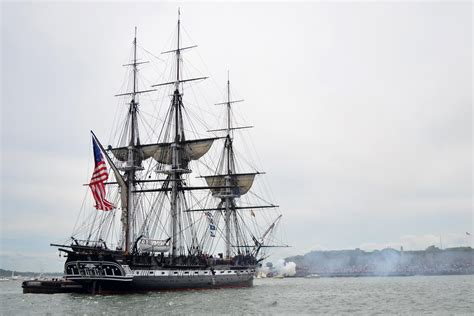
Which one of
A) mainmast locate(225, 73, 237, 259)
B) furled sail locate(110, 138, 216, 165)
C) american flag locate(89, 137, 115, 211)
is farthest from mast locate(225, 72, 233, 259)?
american flag locate(89, 137, 115, 211)

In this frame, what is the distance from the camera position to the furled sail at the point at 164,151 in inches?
3105

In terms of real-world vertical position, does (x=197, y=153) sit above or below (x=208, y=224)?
above

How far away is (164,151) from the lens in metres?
79.5

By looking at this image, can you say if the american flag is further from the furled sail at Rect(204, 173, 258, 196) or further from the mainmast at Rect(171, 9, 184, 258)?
the furled sail at Rect(204, 173, 258, 196)

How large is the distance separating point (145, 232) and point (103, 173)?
1834cm

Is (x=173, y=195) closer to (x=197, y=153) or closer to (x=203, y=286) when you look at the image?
(x=197, y=153)

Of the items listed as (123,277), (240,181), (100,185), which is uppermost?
(240,181)

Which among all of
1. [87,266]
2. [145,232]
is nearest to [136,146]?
[145,232]

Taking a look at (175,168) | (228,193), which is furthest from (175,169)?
(228,193)

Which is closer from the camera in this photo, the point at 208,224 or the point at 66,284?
the point at 66,284

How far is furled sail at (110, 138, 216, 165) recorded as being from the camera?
78875mm

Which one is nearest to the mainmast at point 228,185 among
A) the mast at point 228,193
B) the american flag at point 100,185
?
the mast at point 228,193

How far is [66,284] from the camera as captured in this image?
64.7 meters

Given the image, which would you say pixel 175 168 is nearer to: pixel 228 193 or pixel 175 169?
pixel 175 169
